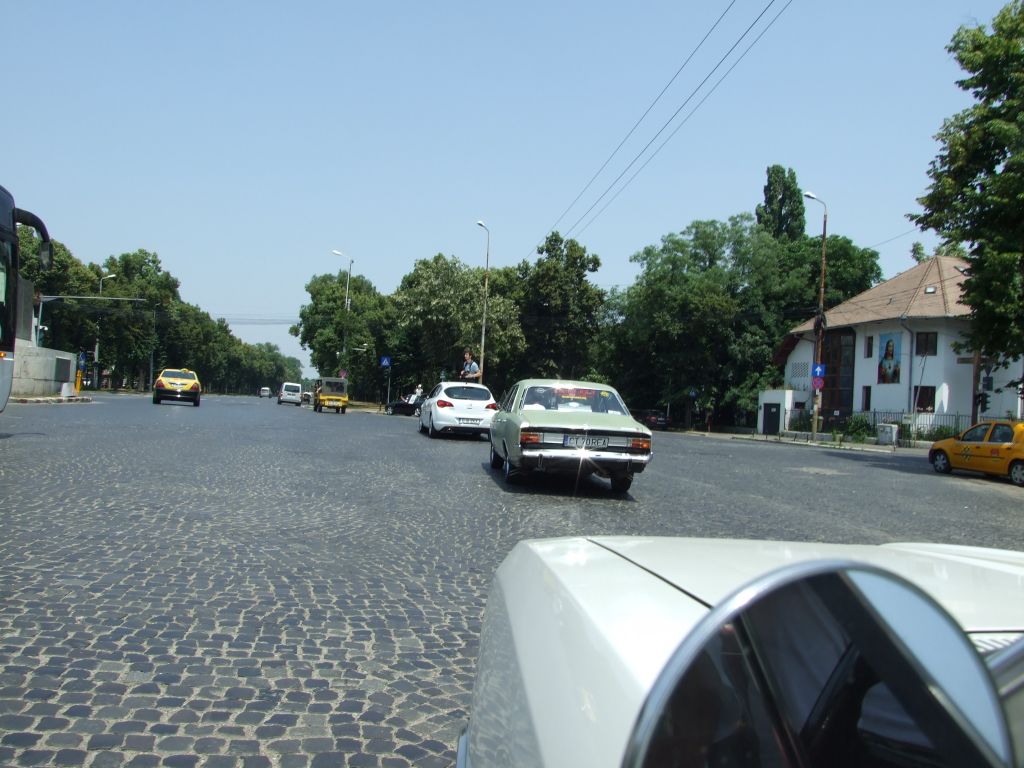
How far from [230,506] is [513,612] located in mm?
7013

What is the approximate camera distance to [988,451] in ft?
65.3

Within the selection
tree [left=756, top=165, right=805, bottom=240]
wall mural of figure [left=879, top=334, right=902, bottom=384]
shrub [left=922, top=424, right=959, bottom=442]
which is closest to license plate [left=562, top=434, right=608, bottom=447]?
shrub [left=922, top=424, right=959, bottom=442]

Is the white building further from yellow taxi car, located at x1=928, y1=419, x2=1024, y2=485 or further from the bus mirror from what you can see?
the bus mirror

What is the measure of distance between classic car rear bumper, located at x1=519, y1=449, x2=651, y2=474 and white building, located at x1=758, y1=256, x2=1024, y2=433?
1218 inches

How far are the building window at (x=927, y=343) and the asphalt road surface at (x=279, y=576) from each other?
3197cm

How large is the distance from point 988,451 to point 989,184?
673 centimetres

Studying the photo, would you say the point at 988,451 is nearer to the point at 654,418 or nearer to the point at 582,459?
the point at 582,459

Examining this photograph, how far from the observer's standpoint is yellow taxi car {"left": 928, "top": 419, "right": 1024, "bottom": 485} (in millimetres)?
19062

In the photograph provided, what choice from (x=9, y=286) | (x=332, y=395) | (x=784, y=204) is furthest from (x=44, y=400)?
(x=784, y=204)

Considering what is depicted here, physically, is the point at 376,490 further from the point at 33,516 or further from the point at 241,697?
the point at 241,697

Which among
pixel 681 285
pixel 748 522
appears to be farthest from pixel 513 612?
pixel 681 285

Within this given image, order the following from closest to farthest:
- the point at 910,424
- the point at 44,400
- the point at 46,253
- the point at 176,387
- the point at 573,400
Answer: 1. the point at 573,400
2. the point at 46,253
3. the point at 44,400
4. the point at 176,387
5. the point at 910,424

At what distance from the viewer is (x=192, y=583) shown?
5.36 metres

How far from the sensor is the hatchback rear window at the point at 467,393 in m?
20.6
